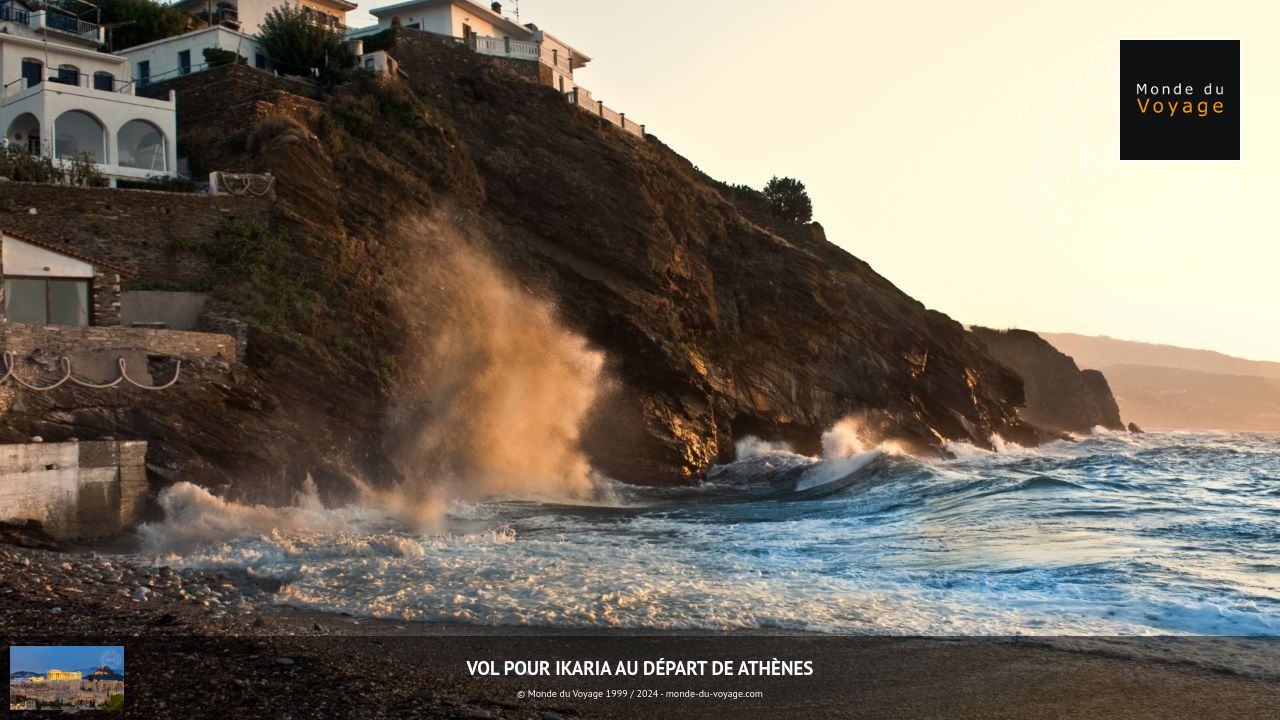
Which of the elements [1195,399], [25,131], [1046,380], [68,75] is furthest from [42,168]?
[1195,399]

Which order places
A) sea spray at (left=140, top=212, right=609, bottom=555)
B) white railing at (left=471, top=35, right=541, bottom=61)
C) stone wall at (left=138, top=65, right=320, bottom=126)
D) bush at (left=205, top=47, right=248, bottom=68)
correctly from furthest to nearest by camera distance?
white railing at (left=471, top=35, right=541, bottom=61) < bush at (left=205, top=47, right=248, bottom=68) < stone wall at (left=138, top=65, right=320, bottom=126) < sea spray at (left=140, top=212, right=609, bottom=555)

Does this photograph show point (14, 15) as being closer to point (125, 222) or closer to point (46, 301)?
point (125, 222)

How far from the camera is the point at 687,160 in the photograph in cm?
5194

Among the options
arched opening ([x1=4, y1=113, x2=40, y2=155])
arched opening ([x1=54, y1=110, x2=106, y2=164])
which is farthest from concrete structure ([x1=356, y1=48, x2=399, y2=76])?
arched opening ([x1=4, y1=113, x2=40, y2=155])

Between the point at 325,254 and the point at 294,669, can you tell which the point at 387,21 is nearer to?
the point at 325,254

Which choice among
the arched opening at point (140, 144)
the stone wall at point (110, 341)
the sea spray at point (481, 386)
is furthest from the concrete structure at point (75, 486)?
the arched opening at point (140, 144)

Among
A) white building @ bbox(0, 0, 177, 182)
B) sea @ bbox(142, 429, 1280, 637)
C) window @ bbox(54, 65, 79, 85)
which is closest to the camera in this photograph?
sea @ bbox(142, 429, 1280, 637)

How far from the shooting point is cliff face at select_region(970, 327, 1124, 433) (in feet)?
256

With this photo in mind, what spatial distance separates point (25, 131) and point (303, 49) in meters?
10.4

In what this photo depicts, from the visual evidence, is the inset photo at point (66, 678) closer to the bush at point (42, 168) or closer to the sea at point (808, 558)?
the sea at point (808, 558)

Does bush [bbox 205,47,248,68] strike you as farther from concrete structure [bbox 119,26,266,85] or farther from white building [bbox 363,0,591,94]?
white building [bbox 363,0,591,94]

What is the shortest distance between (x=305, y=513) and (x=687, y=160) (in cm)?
3533

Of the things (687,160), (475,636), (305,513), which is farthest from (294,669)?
(687,160)

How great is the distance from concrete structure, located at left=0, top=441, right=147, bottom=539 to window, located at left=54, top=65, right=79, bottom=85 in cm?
2215
